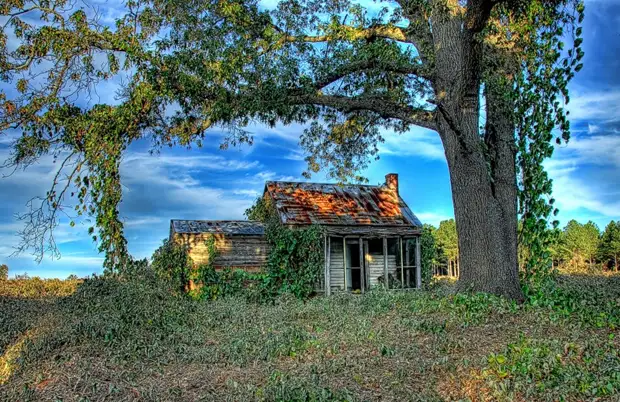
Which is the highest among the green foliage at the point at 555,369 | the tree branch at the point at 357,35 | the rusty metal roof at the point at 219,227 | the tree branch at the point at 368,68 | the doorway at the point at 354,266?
the tree branch at the point at 357,35

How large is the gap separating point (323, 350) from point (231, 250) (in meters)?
10.9

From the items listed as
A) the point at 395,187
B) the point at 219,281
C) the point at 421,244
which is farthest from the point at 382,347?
the point at 395,187

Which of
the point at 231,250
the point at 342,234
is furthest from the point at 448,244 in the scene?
the point at 231,250

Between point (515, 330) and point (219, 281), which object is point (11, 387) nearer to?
point (515, 330)

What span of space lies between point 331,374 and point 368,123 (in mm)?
9813

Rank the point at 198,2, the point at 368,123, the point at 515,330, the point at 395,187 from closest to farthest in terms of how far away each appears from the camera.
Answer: the point at 515,330
the point at 198,2
the point at 368,123
the point at 395,187

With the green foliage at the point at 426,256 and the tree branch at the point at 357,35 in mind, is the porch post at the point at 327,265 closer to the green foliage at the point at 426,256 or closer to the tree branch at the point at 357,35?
the green foliage at the point at 426,256

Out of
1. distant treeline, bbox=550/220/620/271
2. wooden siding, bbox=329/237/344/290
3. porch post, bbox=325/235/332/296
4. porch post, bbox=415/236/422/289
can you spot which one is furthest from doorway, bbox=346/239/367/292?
distant treeline, bbox=550/220/620/271

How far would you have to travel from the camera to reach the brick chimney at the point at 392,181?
2373cm

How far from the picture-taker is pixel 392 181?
78.5 ft

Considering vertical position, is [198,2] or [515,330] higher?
[198,2]

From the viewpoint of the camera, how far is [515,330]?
320 inches

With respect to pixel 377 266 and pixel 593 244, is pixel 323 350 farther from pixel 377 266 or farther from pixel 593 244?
pixel 593 244

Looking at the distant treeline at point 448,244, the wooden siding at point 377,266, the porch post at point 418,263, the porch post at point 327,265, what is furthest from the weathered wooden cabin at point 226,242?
the distant treeline at point 448,244
